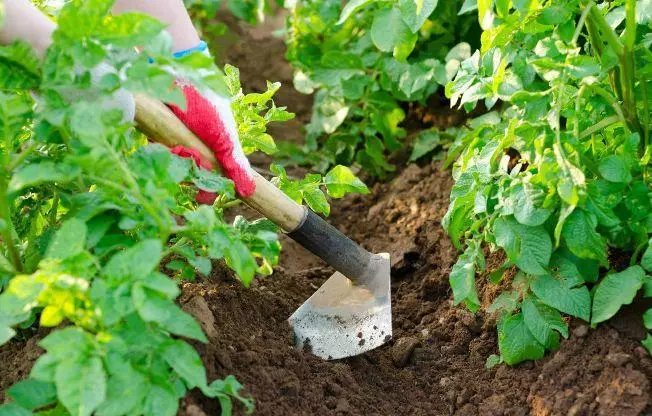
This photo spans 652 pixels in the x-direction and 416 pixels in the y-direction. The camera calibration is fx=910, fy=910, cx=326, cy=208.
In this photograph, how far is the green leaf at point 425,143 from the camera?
126 inches

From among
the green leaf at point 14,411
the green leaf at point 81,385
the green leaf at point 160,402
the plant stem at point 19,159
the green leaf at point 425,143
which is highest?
the plant stem at point 19,159

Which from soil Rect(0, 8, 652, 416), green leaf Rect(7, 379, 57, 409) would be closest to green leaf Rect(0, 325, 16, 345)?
green leaf Rect(7, 379, 57, 409)

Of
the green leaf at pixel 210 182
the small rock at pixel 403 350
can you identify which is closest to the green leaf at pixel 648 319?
the small rock at pixel 403 350

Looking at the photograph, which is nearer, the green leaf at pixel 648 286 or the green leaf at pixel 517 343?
the green leaf at pixel 648 286

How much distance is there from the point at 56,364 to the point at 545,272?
3.49 feet

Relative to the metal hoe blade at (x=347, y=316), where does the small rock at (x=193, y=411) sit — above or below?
above

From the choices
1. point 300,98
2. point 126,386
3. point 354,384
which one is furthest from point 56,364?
point 300,98

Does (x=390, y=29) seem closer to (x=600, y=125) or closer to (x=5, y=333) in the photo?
(x=600, y=125)

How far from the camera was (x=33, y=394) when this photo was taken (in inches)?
64.4

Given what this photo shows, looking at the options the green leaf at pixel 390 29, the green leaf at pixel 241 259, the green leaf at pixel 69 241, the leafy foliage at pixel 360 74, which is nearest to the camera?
the green leaf at pixel 69 241

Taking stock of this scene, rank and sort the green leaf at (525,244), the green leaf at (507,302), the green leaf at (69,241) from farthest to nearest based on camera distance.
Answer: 1. the green leaf at (507,302)
2. the green leaf at (525,244)
3. the green leaf at (69,241)

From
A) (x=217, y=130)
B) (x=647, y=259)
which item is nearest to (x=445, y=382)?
(x=647, y=259)

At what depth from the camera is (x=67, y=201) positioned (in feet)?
6.26

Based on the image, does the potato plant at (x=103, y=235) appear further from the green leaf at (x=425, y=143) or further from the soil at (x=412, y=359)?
the green leaf at (x=425, y=143)
